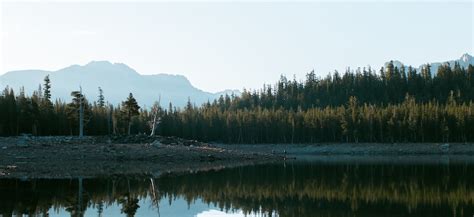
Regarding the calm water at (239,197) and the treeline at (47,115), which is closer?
the calm water at (239,197)

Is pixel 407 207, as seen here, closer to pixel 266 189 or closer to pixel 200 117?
pixel 266 189

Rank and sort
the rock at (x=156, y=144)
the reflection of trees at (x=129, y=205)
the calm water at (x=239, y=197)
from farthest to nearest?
the rock at (x=156, y=144) < the calm water at (x=239, y=197) < the reflection of trees at (x=129, y=205)

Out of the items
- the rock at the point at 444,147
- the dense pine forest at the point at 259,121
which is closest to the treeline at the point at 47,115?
the dense pine forest at the point at 259,121

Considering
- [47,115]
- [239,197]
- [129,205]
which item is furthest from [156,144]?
[129,205]

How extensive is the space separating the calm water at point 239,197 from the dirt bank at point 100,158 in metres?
7.76

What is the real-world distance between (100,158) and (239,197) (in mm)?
30949

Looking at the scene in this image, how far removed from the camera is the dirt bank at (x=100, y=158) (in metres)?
49.3

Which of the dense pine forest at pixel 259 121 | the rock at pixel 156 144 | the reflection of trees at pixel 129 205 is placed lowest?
the reflection of trees at pixel 129 205

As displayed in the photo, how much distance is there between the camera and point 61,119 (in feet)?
312

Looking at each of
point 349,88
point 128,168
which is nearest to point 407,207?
point 128,168

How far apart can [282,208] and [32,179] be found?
23.2m

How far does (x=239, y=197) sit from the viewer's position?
32.2m

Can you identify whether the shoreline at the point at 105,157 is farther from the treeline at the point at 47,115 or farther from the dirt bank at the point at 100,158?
the treeline at the point at 47,115

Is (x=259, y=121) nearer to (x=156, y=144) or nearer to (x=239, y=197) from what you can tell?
(x=156, y=144)
